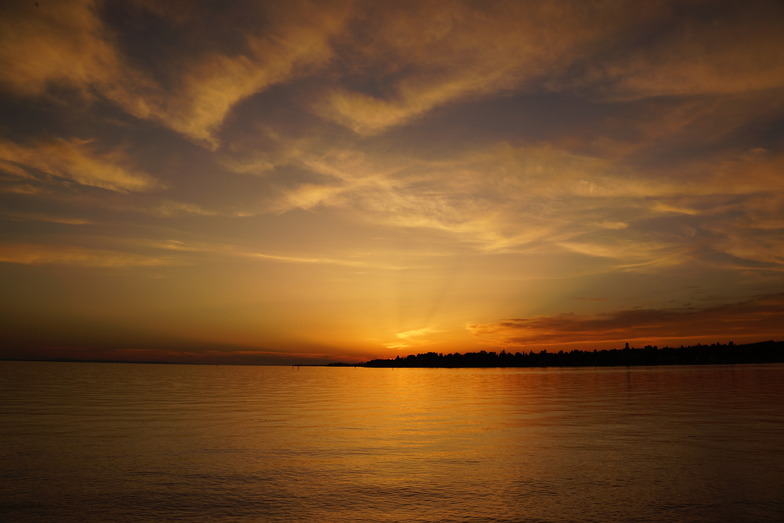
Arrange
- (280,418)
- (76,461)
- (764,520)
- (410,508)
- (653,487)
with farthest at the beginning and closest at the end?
1. (280,418)
2. (76,461)
3. (653,487)
4. (410,508)
5. (764,520)

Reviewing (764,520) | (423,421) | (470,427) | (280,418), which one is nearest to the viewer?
(764,520)

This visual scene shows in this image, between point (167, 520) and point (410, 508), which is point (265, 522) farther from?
point (410, 508)

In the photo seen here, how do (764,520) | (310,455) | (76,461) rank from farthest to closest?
(310,455) < (76,461) < (764,520)

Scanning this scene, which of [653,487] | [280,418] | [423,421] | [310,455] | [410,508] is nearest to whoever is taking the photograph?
[410,508]

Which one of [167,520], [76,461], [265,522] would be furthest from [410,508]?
[76,461]

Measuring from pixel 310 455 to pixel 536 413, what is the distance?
73.0ft

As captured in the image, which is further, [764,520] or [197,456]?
[197,456]

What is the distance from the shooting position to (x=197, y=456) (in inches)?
850

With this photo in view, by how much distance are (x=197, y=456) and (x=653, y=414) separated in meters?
30.1

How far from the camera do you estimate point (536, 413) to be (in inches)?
1524

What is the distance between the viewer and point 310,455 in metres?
21.8

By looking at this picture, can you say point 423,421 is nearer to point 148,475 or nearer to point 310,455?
point 310,455

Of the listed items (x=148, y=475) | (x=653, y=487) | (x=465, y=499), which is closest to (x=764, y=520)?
(x=653, y=487)

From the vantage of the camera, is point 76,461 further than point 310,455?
No
